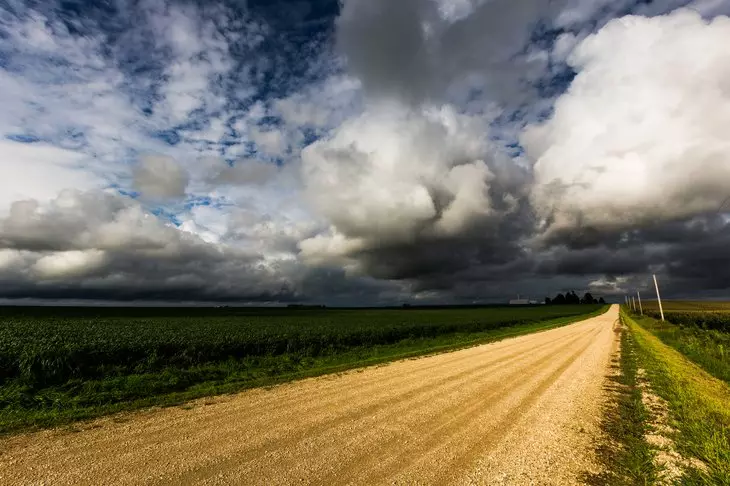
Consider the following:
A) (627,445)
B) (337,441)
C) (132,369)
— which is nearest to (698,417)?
(627,445)

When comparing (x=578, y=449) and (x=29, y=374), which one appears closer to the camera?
(x=578, y=449)

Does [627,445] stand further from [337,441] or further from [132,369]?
[132,369]

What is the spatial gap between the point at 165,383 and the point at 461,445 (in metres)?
11.8

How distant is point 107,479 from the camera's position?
257 inches

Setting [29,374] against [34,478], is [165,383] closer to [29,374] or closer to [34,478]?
[29,374]

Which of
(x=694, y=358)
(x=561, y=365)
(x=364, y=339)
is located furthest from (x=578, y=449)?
(x=364, y=339)

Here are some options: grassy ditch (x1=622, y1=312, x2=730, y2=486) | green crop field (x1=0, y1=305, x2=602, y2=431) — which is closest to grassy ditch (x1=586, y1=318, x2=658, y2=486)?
grassy ditch (x1=622, y1=312, x2=730, y2=486)

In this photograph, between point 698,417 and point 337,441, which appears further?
point 698,417

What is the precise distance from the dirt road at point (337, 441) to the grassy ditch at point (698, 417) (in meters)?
1.81

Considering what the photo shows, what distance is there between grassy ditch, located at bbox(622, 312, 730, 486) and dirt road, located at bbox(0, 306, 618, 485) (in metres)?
1.81

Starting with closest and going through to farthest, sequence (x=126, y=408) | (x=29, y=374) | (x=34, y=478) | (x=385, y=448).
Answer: (x=34, y=478)
(x=385, y=448)
(x=126, y=408)
(x=29, y=374)

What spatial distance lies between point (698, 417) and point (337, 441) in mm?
9874

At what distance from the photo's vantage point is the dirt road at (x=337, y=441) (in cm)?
691

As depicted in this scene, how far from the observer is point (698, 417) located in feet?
34.0
